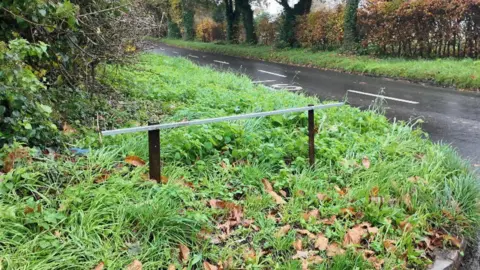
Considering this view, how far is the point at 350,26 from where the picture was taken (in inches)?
716

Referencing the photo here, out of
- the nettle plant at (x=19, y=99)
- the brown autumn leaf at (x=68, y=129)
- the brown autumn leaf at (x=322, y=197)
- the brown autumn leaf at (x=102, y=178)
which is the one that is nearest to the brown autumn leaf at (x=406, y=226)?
the brown autumn leaf at (x=322, y=197)

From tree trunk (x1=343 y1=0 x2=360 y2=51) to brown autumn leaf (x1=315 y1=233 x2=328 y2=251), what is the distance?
16.3 m

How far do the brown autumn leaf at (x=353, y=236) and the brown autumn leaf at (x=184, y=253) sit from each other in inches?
43.8

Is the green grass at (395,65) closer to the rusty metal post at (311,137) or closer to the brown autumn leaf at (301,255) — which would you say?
the rusty metal post at (311,137)

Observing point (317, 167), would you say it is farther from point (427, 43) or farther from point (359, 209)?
point (427, 43)

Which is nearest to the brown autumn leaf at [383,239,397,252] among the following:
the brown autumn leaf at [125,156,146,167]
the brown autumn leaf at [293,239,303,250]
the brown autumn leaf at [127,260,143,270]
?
the brown autumn leaf at [293,239,303,250]

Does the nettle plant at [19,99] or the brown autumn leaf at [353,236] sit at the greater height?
the nettle plant at [19,99]

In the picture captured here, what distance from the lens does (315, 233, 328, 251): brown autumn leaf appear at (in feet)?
9.59

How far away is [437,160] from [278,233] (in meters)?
2.12

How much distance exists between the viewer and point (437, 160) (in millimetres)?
→ 4168

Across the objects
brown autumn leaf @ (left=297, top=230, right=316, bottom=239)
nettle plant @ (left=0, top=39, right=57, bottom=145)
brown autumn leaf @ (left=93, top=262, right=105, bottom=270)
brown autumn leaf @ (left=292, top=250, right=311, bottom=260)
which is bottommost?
brown autumn leaf @ (left=292, top=250, right=311, bottom=260)

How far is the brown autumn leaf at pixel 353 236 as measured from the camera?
9.76 feet

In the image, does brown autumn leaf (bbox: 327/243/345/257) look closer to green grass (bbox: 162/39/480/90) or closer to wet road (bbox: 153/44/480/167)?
wet road (bbox: 153/44/480/167)

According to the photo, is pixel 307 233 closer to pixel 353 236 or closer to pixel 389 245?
pixel 353 236
